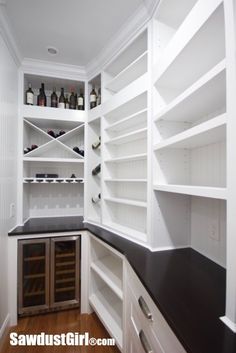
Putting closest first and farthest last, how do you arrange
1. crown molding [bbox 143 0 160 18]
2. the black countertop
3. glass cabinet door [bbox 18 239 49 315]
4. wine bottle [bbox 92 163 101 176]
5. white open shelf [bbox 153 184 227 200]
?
the black countertop
white open shelf [bbox 153 184 227 200]
crown molding [bbox 143 0 160 18]
glass cabinet door [bbox 18 239 49 315]
wine bottle [bbox 92 163 101 176]

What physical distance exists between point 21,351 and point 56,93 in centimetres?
275

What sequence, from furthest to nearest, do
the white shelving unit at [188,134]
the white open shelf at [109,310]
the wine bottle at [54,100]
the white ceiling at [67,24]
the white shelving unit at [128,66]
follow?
the wine bottle at [54,100], the white shelving unit at [128,66], the white open shelf at [109,310], the white ceiling at [67,24], the white shelving unit at [188,134]

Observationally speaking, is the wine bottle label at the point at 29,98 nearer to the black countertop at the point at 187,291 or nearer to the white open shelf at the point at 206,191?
the black countertop at the point at 187,291

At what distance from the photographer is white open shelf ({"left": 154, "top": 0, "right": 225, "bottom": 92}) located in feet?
2.78

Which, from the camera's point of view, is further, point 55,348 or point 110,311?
point 110,311

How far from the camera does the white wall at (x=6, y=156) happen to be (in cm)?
165

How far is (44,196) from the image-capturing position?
259 centimetres

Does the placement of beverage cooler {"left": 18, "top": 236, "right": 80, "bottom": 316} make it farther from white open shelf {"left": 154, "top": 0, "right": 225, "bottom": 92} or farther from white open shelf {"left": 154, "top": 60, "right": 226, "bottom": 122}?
white open shelf {"left": 154, "top": 0, "right": 225, "bottom": 92}

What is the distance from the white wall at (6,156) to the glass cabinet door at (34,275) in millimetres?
158

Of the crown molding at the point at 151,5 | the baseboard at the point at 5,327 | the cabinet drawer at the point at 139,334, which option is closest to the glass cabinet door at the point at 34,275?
the baseboard at the point at 5,327

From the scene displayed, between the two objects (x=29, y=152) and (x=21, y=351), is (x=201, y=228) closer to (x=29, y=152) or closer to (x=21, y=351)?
(x=21, y=351)

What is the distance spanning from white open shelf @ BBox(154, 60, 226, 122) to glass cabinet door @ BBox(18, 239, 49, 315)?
67.0 inches

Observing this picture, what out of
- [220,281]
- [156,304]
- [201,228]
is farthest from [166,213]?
[156,304]

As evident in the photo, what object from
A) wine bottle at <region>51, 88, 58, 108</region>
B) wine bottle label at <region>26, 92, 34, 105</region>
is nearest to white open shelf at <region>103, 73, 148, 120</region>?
wine bottle at <region>51, 88, 58, 108</region>
